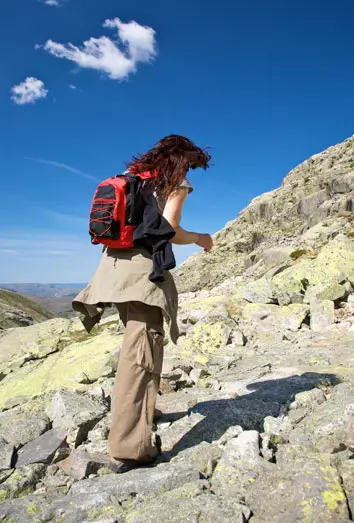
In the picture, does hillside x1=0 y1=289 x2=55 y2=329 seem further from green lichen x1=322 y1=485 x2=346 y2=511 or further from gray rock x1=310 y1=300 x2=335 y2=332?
green lichen x1=322 y1=485 x2=346 y2=511

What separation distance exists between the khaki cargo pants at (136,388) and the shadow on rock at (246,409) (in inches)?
23.7

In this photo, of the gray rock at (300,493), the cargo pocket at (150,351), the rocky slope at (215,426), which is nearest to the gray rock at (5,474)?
the rocky slope at (215,426)

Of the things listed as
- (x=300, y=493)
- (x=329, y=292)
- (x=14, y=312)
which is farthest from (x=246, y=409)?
(x=14, y=312)

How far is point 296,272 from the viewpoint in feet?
43.6

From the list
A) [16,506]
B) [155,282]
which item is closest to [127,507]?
[16,506]

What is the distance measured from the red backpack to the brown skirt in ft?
0.67

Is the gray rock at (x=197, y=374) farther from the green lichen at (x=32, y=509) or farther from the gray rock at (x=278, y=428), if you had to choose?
the green lichen at (x=32, y=509)

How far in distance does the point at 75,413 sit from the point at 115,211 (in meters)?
3.06

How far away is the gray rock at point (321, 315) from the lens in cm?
1002

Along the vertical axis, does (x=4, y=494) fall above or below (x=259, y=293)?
below

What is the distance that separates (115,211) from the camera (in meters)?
3.92

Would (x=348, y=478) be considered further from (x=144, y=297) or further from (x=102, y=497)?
(x=144, y=297)

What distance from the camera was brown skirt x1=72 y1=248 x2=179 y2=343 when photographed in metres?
4.04

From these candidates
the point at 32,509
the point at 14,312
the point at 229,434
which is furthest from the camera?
the point at 14,312
